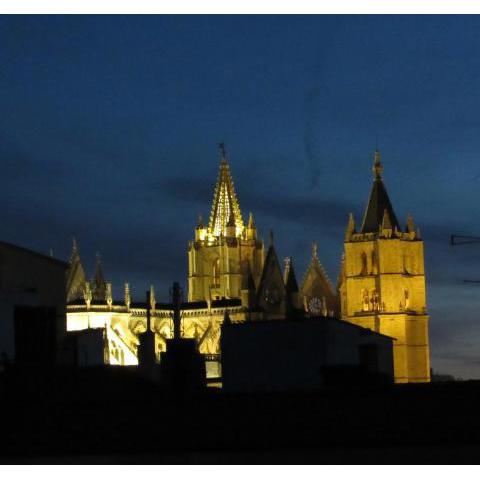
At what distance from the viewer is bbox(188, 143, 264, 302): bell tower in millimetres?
155750

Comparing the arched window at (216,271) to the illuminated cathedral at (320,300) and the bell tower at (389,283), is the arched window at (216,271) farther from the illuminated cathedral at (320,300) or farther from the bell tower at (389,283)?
the bell tower at (389,283)

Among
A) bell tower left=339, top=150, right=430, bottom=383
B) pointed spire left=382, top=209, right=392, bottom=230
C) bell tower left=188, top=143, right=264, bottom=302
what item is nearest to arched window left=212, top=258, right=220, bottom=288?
bell tower left=188, top=143, right=264, bottom=302

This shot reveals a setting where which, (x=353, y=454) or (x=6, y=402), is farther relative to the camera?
(x=6, y=402)

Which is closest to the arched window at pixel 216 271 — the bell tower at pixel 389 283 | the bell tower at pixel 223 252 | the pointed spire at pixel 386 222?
the bell tower at pixel 223 252

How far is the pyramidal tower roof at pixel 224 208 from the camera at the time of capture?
6314 inches

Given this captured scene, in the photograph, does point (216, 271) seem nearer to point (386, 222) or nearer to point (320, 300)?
point (320, 300)

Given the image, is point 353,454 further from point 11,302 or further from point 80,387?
point 11,302

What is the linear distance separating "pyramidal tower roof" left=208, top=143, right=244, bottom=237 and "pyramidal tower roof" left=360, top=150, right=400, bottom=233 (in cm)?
2048

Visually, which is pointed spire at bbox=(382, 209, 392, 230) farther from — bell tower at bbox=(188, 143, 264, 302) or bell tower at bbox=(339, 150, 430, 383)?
bell tower at bbox=(188, 143, 264, 302)

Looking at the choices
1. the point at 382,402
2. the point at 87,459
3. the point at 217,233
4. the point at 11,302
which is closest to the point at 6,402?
the point at 87,459
